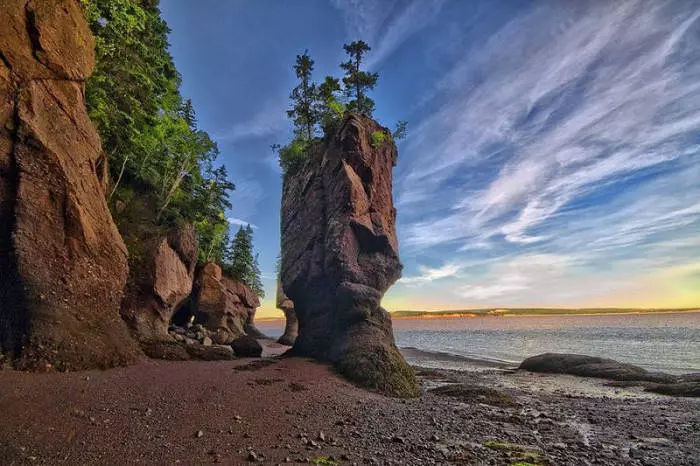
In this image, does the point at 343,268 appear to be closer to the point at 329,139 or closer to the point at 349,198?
the point at 349,198

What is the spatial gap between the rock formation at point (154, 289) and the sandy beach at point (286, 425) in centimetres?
526

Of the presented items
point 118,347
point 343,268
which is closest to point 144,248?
point 118,347

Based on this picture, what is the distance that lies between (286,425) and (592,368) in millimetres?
23213

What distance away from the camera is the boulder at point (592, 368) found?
65.4 ft

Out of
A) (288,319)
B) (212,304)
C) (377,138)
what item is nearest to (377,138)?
(377,138)

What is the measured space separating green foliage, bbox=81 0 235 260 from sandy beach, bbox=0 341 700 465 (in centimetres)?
1189

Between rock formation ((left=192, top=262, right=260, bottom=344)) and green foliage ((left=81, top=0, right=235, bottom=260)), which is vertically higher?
green foliage ((left=81, top=0, right=235, bottom=260))

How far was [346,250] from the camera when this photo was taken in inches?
714

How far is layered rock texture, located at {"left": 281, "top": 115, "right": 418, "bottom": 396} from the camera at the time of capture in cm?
1648

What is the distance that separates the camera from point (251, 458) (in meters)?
5.80

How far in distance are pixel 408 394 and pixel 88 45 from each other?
1778cm

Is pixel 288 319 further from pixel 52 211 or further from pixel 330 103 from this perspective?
pixel 52 211

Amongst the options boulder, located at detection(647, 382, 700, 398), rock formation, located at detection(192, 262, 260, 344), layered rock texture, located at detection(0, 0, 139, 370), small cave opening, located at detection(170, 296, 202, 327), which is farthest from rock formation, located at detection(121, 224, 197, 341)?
boulder, located at detection(647, 382, 700, 398)

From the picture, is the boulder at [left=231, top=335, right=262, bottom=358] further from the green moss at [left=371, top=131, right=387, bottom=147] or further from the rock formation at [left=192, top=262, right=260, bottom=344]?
the green moss at [left=371, top=131, right=387, bottom=147]
